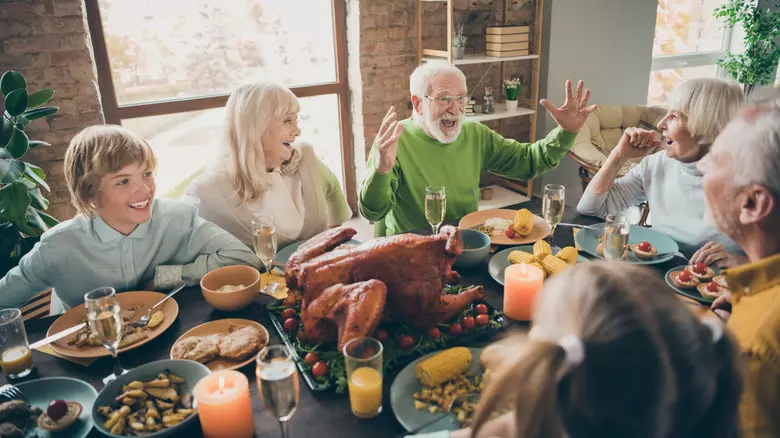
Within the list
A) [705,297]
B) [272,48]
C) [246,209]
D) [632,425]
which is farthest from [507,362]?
[272,48]

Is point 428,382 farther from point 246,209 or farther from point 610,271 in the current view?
point 246,209

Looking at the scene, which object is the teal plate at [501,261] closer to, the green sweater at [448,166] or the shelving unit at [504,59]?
the green sweater at [448,166]

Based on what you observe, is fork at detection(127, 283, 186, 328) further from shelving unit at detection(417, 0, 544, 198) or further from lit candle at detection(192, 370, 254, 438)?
shelving unit at detection(417, 0, 544, 198)

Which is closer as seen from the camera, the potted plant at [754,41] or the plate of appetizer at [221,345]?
the plate of appetizer at [221,345]

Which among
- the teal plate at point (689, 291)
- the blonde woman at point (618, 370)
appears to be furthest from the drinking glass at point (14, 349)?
the teal plate at point (689, 291)

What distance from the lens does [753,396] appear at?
89 centimetres

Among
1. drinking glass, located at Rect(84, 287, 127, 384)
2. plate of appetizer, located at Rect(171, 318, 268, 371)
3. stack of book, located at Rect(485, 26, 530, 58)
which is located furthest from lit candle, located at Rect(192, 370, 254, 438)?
stack of book, located at Rect(485, 26, 530, 58)

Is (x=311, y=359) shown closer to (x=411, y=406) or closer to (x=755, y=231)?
(x=411, y=406)

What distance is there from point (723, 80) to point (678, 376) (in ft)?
5.70

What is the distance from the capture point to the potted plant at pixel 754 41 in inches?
205

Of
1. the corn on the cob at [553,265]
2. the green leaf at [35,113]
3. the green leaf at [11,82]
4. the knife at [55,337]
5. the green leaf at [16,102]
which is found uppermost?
the green leaf at [11,82]

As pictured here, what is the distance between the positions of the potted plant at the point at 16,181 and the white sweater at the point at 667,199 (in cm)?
238

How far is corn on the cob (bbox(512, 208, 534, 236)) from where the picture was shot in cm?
191

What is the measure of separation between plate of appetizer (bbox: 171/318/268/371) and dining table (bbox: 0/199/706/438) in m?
0.04
